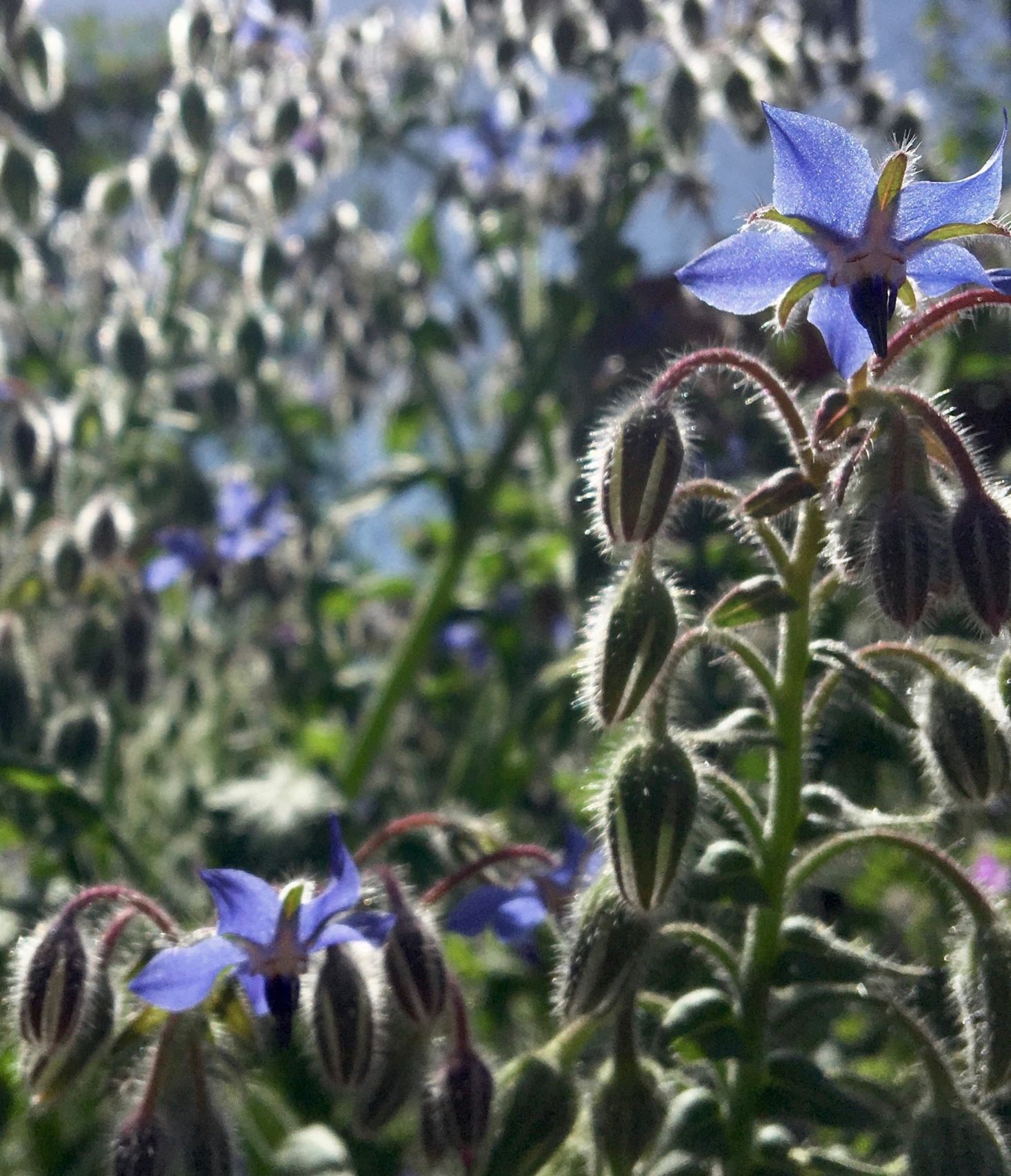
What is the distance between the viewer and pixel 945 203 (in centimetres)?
93

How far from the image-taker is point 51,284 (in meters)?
2.68

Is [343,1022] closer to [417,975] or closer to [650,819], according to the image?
[417,975]

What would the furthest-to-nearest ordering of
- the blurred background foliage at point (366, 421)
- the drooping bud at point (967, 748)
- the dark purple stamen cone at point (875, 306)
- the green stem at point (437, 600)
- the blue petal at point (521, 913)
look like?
the green stem at point (437, 600), the blurred background foliage at point (366, 421), the blue petal at point (521, 913), the drooping bud at point (967, 748), the dark purple stamen cone at point (875, 306)

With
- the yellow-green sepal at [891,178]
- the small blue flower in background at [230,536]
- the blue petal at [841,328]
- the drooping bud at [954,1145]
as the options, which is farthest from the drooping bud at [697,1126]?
the small blue flower in background at [230,536]

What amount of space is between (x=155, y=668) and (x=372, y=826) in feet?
1.19

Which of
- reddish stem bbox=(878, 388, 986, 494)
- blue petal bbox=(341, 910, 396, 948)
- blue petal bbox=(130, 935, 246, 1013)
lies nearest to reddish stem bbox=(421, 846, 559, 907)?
blue petal bbox=(341, 910, 396, 948)

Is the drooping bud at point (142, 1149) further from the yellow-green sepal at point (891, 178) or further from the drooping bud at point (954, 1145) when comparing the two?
the yellow-green sepal at point (891, 178)

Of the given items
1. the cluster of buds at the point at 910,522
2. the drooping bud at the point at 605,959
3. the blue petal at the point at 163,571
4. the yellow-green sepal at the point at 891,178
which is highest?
the blue petal at the point at 163,571

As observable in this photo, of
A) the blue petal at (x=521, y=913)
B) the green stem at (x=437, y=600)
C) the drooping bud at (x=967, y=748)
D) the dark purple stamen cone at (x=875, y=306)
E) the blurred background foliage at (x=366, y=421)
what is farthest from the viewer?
the green stem at (x=437, y=600)

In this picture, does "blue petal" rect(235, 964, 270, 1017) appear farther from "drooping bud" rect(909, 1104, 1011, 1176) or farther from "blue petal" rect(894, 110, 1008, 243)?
"blue petal" rect(894, 110, 1008, 243)

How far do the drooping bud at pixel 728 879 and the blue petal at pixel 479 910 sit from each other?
18 cm

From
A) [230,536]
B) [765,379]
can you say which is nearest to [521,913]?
[765,379]

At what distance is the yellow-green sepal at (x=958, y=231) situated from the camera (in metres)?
0.93

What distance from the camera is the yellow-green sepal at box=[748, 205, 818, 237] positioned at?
0.93 meters
